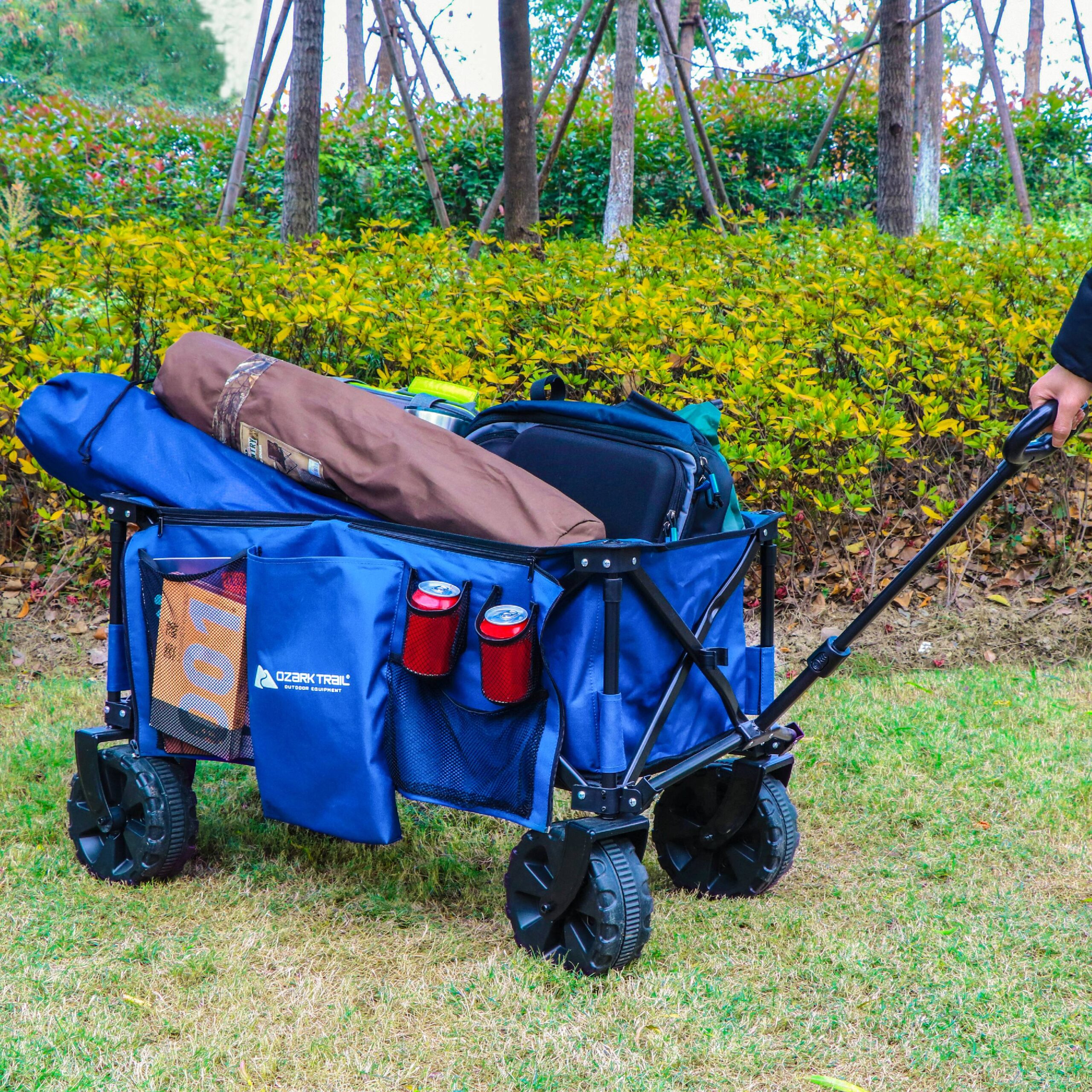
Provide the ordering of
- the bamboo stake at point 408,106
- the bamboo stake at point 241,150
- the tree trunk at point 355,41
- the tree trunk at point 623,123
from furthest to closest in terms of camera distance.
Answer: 1. the tree trunk at point 355,41
2. the tree trunk at point 623,123
3. the bamboo stake at point 408,106
4. the bamboo stake at point 241,150

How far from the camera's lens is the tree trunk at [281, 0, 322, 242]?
6.48 metres

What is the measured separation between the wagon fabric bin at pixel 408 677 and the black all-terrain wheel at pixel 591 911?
0.11 metres

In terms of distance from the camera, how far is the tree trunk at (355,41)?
1594 centimetres

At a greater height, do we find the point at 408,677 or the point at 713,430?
the point at 713,430

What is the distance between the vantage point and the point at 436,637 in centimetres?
209

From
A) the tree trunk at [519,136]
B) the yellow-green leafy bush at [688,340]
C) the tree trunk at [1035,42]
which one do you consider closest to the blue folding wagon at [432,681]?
the yellow-green leafy bush at [688,340]

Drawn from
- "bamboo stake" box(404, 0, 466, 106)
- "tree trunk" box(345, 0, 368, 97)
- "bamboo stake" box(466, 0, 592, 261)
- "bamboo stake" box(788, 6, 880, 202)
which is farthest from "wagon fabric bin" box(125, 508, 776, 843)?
"tree trunk" box(345, 0, 368, 97)

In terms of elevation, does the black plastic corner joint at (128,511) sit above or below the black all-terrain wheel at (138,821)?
above

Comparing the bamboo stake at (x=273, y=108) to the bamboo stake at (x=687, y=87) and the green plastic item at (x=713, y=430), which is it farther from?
the green plastic item at (x=713, y=430)

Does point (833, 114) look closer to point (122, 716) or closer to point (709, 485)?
point (709, 485)

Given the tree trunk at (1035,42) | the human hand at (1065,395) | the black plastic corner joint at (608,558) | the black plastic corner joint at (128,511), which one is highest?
the tree trunk at (1035,42)

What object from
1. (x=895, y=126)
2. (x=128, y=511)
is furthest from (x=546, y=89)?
(x=128, y=511)

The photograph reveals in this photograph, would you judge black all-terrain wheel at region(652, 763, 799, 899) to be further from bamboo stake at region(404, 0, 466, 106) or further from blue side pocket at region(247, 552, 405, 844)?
bamboo stake at region(404, 0, 466, 106)

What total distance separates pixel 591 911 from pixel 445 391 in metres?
1.41
